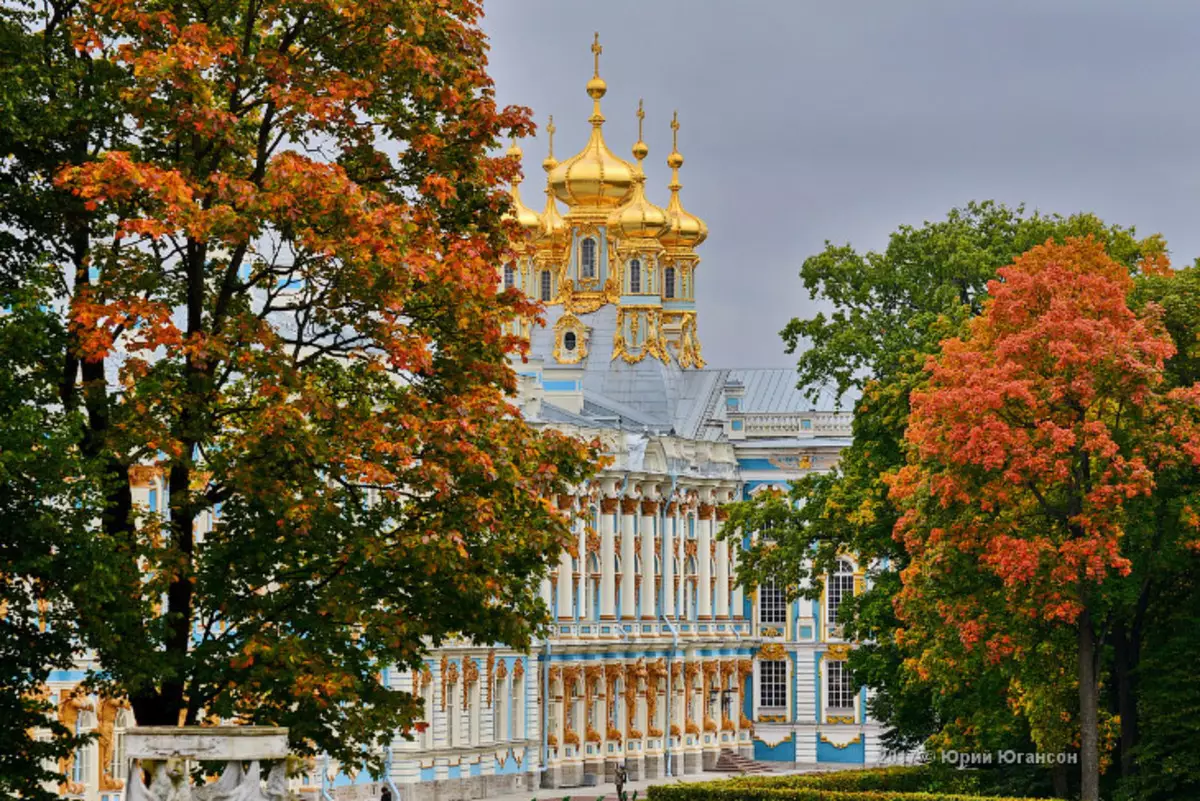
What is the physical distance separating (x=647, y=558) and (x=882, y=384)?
2981 cm

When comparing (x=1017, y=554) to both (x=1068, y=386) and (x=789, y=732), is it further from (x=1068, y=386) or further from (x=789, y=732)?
(x=789, y=732)

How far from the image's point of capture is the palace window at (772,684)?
87062 millimetres

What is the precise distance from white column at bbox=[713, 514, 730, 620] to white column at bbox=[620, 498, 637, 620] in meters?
7.41

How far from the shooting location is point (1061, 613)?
37.1 m

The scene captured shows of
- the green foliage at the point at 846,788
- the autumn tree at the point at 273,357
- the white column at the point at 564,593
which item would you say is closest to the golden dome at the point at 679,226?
the white column at the point at 564,593

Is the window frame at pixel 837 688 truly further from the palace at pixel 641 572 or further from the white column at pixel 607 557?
the white column at pixel 607 557

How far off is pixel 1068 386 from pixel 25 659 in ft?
60.3

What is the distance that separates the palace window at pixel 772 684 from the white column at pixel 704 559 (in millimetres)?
4165

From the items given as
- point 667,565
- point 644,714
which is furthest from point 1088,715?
point 667,565

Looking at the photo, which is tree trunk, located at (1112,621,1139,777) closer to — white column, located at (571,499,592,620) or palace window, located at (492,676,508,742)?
palace window, located at (492,676,508,742)

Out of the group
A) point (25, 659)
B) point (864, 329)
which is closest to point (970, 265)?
point (864, 329)

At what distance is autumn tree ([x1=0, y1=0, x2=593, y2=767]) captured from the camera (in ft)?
75.3

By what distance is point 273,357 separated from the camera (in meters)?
23.3

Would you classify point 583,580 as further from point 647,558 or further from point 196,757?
point 196,757
